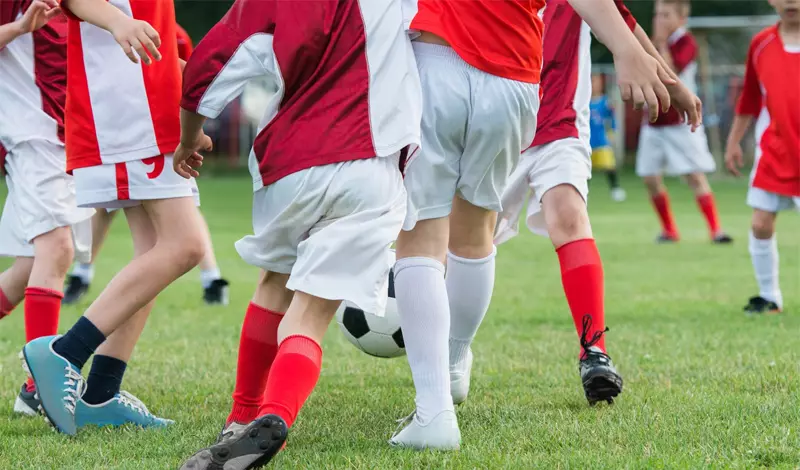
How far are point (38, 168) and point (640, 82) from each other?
249 centimetres

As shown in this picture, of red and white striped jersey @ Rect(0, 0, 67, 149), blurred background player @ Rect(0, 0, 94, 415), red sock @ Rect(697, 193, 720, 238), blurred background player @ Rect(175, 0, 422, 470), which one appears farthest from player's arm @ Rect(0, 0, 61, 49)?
red sock @ Rect(697, 193, 720, 238)

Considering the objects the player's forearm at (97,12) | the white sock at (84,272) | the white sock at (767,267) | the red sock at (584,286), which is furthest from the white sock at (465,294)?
the white sock at (84,272)

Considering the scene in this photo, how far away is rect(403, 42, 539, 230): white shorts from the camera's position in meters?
3.26

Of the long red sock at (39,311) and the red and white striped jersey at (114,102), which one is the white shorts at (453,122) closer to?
the red and white striped jersey at (114,102)

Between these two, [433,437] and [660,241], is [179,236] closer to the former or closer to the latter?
[433,437]

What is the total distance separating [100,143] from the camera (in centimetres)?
354

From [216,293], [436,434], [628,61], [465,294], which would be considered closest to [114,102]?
[465,294]

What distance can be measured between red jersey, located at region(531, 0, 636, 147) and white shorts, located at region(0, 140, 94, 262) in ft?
6.19

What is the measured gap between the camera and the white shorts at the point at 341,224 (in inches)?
115

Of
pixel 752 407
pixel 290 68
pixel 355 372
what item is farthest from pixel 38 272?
pixel 752 407

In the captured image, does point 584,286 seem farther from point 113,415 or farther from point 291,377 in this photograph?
point 113,415

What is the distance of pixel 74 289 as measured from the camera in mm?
7480

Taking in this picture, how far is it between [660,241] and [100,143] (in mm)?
8739

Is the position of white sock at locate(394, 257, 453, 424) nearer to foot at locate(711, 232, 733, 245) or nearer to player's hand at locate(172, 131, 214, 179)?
player's hand at locate(172, 131, 214, 179)
